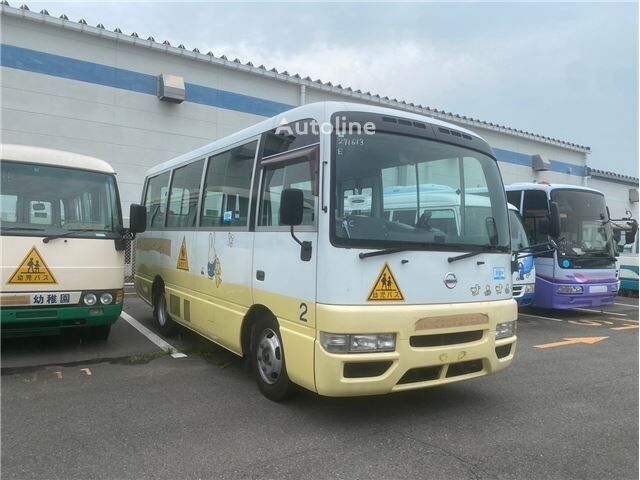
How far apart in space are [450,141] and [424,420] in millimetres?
2482

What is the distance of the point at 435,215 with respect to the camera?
4.31 m

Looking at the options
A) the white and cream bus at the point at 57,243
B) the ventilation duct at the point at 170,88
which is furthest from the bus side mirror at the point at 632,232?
the ventilation duct at the point at 170,88

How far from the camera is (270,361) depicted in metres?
4.63

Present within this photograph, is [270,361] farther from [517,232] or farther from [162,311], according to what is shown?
[517,232]

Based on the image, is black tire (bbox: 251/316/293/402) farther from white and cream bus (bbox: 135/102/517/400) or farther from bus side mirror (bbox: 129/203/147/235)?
bus side mirror (bbox: 129/203/147/235)

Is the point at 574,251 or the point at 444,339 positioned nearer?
the point at 444,339

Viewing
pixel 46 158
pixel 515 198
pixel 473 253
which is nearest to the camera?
pixel 473 253

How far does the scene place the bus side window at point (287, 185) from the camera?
4.07 metres

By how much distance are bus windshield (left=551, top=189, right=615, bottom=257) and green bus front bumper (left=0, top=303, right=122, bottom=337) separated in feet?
27.4

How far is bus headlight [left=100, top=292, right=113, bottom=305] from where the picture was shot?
6.26 meters

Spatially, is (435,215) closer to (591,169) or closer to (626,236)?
(626,236)

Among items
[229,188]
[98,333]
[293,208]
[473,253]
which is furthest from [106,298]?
[473,253]

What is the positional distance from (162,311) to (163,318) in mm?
125

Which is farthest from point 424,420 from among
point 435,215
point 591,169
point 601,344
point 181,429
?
point 591,169
